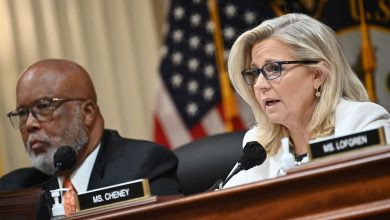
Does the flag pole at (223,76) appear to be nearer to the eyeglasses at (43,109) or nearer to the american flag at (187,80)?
the american flag at (187,80)

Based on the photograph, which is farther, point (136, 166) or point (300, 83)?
point (136, 166)

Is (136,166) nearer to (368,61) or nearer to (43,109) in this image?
(43,109)

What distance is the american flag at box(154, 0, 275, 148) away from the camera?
6.34m

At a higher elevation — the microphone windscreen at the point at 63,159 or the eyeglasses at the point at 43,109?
the eyeglasses at the point at 43,109

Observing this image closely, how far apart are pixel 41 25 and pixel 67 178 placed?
2742 millimetres

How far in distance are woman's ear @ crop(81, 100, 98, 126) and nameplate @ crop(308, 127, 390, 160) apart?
2141 millimetres

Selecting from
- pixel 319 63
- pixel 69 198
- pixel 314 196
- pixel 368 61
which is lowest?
pixel 69 198

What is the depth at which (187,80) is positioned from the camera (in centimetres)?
639

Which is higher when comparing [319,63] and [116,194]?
[319,63]

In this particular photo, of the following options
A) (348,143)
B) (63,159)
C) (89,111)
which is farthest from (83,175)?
(348,143)

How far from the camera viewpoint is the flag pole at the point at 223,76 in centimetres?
613

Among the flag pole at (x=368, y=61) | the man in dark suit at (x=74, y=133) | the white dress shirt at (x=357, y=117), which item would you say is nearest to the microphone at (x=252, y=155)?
the white dress shirt at (x=357, y=117)

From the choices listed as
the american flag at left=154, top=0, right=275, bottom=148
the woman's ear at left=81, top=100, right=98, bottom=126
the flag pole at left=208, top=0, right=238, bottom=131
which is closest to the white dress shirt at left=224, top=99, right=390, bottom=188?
the woman's ear at left=81, top=100, right=98, bottom=126

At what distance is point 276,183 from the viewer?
7.16ft
